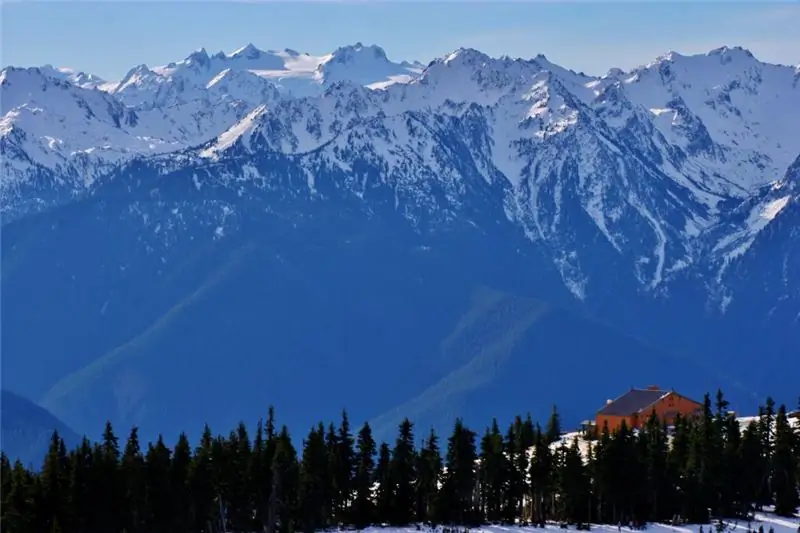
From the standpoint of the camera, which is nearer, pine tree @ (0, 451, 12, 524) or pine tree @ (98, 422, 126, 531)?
pine tree @ (0, 451, 12, 524)

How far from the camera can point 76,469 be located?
608 ft

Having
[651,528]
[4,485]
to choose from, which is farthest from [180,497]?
[651,528]

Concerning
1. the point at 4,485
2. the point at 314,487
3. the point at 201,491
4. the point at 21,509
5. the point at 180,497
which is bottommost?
the point at 21,509

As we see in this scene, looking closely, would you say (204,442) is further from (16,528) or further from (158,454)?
(16,528)

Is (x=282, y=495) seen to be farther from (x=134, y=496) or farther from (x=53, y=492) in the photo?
(x=53, y=492)

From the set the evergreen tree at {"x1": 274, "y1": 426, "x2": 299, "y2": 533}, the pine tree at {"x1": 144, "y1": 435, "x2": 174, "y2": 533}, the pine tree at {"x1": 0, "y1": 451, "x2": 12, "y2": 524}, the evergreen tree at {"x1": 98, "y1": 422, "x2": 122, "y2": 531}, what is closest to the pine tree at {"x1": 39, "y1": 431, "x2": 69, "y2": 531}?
the evergreen tree at {"x1": 98, "y1": 422, "x2": 122, "y2": 531}

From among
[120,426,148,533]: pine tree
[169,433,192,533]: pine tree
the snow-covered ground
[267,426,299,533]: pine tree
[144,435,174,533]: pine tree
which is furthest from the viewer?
the snow-covered ground

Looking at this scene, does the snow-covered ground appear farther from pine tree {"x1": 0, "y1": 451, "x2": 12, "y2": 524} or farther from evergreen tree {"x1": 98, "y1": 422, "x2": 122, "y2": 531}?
pine tree {"x1": 0, "y1": 451, "x2": 12, "y2": 524}

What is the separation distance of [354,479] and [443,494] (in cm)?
781

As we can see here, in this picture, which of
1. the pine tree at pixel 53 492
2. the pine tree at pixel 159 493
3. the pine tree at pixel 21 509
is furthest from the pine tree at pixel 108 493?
the pine tree at pixel 21 509

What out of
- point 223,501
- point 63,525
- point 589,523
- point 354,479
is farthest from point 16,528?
point 589,523

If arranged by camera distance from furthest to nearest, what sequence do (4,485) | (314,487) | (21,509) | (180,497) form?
(314,487) → (180,497) → (4,485) → (21,509)

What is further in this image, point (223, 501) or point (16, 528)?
point (223, 501)

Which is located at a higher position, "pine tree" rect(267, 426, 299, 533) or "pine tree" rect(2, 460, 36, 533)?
"pine tree" rect(267, 426, 299, 533)
